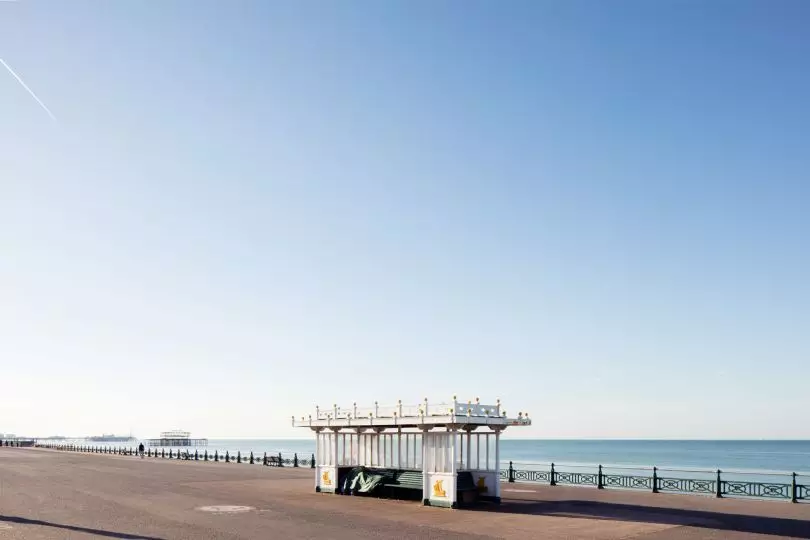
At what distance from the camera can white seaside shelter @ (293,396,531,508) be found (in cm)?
2852

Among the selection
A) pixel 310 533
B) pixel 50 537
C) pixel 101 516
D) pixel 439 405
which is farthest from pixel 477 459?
pixel 50 537

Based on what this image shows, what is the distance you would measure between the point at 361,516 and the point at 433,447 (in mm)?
5338

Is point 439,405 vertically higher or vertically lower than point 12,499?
higher

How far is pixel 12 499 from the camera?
3017 centimetres

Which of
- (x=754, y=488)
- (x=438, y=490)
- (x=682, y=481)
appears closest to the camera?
(x=438, y=490)

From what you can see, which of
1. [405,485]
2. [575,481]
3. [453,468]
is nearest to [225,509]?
[405,485]

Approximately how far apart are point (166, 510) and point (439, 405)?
36.1ft

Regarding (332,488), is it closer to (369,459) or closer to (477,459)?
(369,459)

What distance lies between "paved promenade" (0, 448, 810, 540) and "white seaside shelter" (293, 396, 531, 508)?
1184 millimetres

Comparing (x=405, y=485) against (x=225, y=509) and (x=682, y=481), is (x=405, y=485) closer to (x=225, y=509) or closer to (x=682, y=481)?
(x=225, y=509)

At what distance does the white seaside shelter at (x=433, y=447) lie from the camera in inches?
1123

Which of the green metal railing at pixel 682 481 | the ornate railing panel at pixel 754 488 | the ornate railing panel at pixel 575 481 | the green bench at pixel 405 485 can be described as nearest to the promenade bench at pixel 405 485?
the green bench at pixel 405 485

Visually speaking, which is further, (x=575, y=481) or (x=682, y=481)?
(x=575, y=481)

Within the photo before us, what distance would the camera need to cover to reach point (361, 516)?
81.7 feet
